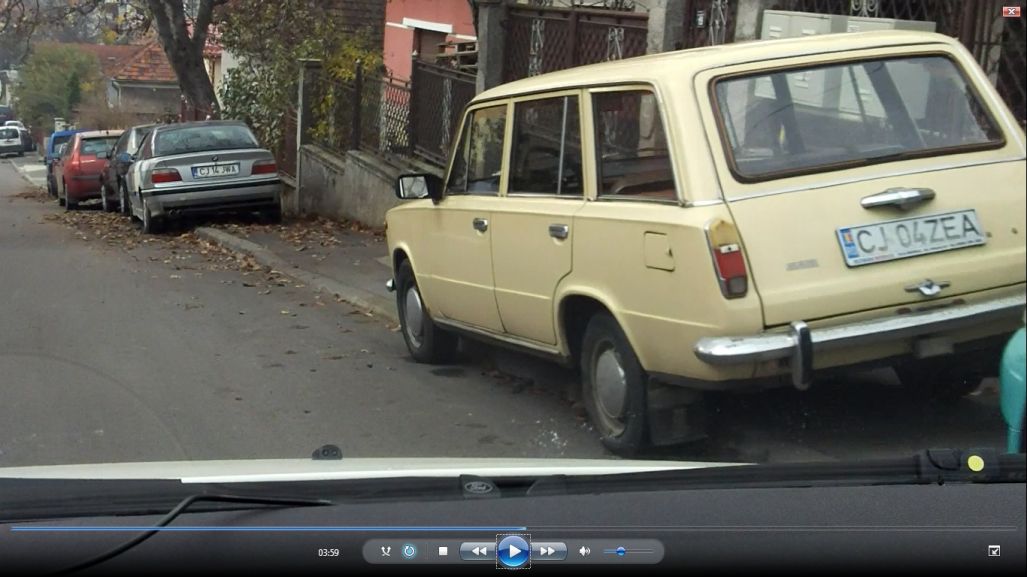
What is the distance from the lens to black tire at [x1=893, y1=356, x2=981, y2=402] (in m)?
3.28

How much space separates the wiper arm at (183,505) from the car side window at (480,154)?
4.04 metres

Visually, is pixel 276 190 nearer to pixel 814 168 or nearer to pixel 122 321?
pixel 122 321

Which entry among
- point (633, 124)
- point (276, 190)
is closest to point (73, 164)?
point (276, 190)

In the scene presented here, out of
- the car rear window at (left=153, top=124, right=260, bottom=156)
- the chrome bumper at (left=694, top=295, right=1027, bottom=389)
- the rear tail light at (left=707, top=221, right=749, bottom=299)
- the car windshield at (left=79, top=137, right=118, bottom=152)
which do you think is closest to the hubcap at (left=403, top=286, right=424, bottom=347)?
the chrome bumper at (left=694, top=295, right=1027, bottom=389)

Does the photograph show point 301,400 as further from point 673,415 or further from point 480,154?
point 673,415

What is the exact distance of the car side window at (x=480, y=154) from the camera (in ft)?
22.4

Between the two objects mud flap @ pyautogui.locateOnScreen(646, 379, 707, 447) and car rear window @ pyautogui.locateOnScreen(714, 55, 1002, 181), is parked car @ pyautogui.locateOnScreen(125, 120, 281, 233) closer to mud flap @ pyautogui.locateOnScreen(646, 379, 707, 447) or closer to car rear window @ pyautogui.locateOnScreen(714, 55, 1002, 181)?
mud flap @ pyautogui.locateOnScreen(646, 379, 707, 447)

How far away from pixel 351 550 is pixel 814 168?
5.25ft

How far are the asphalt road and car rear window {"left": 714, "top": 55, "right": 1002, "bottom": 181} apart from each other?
2.46 ft

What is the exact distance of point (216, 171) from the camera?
57.5ft

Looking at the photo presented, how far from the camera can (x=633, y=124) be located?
17.1 feet

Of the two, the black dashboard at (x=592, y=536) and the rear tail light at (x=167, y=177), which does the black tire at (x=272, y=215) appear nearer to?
the rear tail light at (x=167, y=177)

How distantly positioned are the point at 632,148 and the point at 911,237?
247 centimetres

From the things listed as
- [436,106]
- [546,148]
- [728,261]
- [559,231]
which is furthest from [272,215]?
[728,261]
